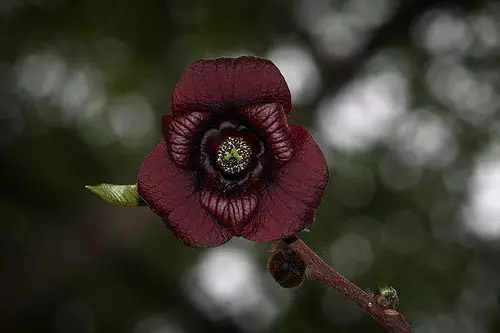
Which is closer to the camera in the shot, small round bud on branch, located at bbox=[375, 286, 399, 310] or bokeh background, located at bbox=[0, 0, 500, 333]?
small round bud on branch, located at bbox=[375, 286, 399, 310]

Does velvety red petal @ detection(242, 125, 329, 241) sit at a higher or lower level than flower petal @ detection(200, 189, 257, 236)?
higher

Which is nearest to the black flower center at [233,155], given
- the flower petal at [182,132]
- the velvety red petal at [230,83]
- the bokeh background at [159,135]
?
the flower petal at [182,132]

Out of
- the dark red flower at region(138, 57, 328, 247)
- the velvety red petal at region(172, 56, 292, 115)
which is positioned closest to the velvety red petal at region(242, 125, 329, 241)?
the dark red flower at region(138, 57, 328, 247)

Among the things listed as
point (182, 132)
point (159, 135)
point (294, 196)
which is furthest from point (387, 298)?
point (159, 135)

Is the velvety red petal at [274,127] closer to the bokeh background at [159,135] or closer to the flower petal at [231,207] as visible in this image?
the flower petal at [231,207]

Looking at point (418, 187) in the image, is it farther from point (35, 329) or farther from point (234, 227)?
point (234, 227)

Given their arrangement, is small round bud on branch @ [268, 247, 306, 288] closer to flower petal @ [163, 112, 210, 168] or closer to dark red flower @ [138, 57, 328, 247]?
dark red flower @ [138, 57, 328, 247]

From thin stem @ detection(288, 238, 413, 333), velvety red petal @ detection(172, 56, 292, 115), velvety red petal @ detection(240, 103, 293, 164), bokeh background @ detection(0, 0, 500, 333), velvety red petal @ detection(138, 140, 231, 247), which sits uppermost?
velvety red petal @ detection(172, 56, 292, 115)

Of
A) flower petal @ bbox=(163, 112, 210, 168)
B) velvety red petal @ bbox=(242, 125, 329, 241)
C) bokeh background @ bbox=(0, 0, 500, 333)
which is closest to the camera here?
velvety red petal @ bbox=(242, 125, 329, 241)
